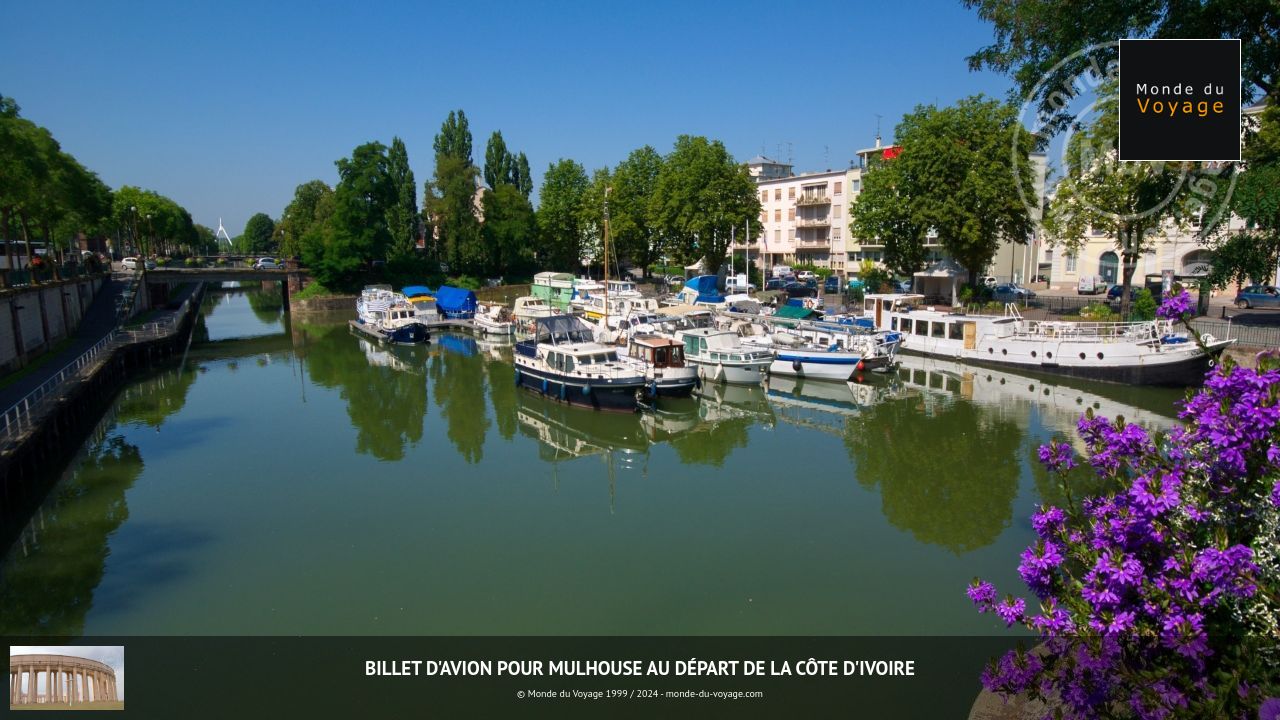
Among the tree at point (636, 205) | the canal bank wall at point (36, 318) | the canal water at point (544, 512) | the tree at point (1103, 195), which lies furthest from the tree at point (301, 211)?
the tree at point (1103, 195)

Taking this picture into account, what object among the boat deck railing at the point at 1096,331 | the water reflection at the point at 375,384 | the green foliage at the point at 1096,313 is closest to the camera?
the water reflection at the point at 375,384

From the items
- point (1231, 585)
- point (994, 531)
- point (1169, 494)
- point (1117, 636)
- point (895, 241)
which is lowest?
point (994, 531)

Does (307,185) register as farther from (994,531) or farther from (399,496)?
(994,531)

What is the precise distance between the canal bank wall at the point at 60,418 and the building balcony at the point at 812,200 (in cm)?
5347

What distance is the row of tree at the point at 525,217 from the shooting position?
62.5 m

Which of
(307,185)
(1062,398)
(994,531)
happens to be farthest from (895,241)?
(307,185)

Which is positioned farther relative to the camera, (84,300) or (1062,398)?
(84,300)

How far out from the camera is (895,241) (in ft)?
155

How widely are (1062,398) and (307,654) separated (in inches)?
1105

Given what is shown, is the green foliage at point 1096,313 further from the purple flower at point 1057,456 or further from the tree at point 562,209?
the tree at point 562,209

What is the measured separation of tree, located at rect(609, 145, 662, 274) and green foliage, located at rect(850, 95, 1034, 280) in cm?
2612

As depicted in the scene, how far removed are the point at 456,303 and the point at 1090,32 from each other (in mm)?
45518

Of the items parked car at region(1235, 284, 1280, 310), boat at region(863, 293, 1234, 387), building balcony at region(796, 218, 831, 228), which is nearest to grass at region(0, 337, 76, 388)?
boat at region(863, 293, 1234, 387)

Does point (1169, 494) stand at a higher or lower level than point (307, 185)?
lower
